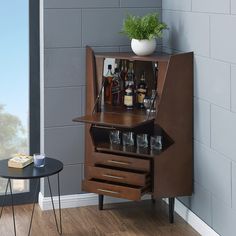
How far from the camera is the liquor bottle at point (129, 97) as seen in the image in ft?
12.3

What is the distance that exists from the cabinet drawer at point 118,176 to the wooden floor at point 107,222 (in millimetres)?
300

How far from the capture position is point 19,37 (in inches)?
151

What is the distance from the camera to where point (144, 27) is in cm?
362

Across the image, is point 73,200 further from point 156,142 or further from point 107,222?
point 156,142

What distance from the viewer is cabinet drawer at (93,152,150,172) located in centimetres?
351

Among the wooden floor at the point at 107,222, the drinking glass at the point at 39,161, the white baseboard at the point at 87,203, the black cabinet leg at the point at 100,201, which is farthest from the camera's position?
Answer: the black cabinet leg at the point at 100,201

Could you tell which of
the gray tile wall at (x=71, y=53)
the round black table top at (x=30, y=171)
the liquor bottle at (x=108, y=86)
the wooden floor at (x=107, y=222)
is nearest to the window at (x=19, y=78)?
the gray tile wall at (x=71, y=53)

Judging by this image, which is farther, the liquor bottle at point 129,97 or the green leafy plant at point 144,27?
the liquor bottle at point 129,97

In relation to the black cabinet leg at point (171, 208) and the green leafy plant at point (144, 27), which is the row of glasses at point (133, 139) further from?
the green leafy plant at point (144, 27)

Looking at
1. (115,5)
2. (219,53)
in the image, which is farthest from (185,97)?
(115,5)

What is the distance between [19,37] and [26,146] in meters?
0.72

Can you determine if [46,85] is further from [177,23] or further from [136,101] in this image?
[177,23]

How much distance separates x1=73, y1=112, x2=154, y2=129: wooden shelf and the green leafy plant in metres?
0.49

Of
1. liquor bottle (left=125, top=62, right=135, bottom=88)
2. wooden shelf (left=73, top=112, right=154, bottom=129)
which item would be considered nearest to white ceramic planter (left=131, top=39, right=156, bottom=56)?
liquor bottle (left=125, top=62, right=135, bottom=88)
